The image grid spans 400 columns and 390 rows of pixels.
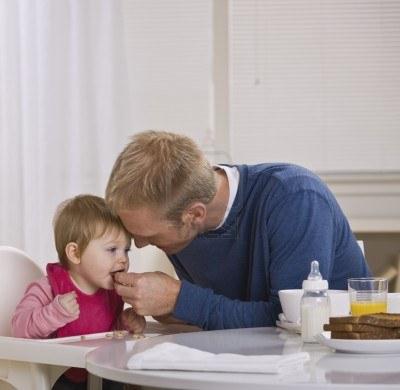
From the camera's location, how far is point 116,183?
1.96 metres

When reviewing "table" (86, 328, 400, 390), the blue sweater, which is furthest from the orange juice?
the blue sweater

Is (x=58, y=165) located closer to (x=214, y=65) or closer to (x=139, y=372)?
(x=214, y=65)

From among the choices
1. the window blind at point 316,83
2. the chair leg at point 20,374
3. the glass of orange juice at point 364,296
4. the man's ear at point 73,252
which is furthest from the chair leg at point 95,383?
the window blind at point 316,83

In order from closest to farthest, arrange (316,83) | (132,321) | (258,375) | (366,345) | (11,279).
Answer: (258,375), (366,345), (132,321), (11,279), (316,83)

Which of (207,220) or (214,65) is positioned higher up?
(214,65)

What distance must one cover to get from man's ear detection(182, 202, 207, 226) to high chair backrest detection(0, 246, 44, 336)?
0.39 meters

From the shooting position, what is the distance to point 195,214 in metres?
2.09

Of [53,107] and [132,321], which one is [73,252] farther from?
[53,107]

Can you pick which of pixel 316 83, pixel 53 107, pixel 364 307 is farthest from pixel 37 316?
pixel 316 83

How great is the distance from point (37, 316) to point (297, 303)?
53 cm

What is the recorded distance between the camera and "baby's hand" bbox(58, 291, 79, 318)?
1960 millimetres

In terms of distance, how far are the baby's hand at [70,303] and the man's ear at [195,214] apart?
28cm

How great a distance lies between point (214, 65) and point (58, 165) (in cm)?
86

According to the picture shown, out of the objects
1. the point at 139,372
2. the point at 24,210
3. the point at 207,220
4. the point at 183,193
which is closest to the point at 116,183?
the point at 183,193
